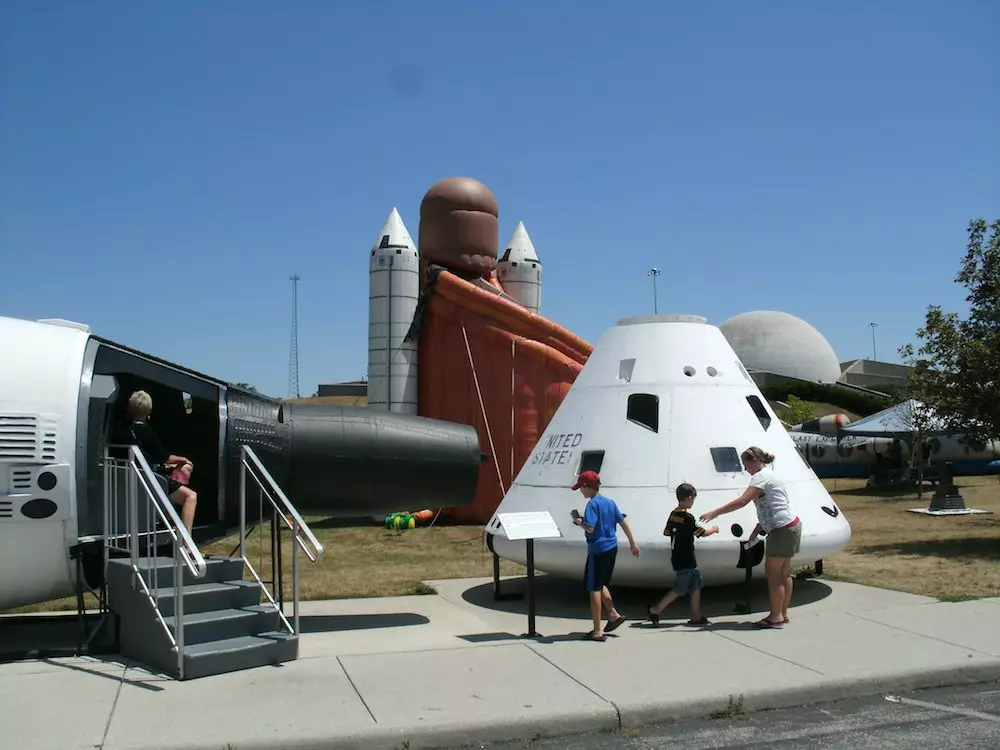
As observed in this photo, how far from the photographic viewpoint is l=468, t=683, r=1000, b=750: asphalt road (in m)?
5.13

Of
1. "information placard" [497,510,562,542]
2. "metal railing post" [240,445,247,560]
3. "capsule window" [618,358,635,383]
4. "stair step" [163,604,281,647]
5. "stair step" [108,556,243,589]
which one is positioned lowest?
"stair step" [163,604,281,647]

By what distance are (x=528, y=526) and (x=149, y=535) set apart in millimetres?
3172

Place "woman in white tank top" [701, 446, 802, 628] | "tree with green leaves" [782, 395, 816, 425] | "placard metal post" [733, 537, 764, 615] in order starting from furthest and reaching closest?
"tree with green leaves" [782, 395, 816, 425] < "placard metal post" [733, 537, 764, 615] < "woman in white tank top" [701, 446, 802, 628]

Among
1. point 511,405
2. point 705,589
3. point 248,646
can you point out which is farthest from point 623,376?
point 511,405

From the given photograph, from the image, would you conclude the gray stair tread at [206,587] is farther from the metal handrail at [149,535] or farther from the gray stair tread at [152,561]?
the gray stair tread at [152,561]

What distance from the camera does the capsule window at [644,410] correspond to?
31.5 ft

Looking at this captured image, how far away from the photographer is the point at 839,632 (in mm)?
7750

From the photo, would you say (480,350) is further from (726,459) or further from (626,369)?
(726,459)

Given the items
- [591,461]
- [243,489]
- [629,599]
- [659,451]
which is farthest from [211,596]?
[659,451]

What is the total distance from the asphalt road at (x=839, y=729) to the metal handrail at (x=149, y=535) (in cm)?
253

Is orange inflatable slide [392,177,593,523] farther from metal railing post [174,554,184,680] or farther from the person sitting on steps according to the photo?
metal railing post [174,554,184,680]

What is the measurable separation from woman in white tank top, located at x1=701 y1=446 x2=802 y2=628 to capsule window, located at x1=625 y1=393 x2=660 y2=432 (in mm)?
1776

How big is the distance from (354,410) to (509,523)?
2.04 m

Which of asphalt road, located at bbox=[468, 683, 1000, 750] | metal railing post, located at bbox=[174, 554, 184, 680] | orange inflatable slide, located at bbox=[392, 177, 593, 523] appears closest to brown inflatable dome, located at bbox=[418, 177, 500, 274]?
orange inflatable slide, located at bbox=[392, 177, 593, 523]
